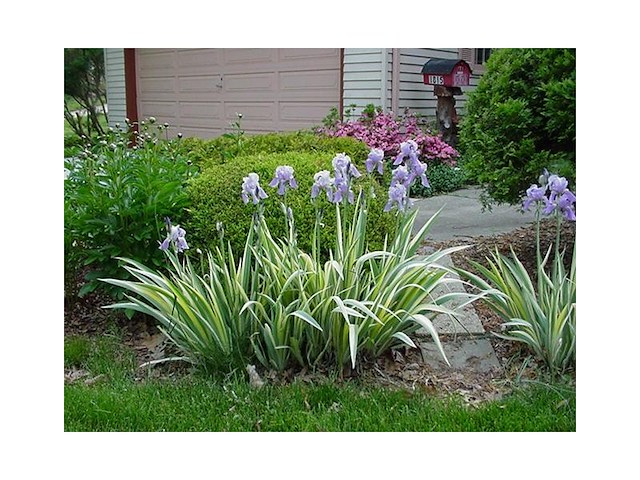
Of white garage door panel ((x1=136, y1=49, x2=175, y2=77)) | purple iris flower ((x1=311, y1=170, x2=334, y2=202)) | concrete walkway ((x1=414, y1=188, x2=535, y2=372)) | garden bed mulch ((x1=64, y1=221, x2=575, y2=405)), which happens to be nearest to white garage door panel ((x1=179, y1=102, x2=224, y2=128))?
white garage door panel ((x1=136, y1=49, x2=175, y2=77))

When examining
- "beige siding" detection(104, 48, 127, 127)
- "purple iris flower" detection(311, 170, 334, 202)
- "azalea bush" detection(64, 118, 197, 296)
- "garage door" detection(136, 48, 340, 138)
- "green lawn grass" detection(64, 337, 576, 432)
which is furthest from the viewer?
"beige siding" detection(104, 48, 127, 127)

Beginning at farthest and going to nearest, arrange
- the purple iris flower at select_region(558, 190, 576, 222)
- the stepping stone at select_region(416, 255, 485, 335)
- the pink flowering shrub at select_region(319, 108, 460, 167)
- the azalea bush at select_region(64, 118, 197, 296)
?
the pink flowering shrub at select_region(319, 108, 460, 167), the azalea bush at select_region(64, 118, 197, 296), the stepping stone at select_region(416, 255, 485, 335), the purple iris flower at select_region(558, 190, 576, 222)

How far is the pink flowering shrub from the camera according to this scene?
7051mm

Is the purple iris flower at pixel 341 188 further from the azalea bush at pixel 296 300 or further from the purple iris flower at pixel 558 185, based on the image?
the purple iris flower at pixel 558 185

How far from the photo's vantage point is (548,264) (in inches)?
160

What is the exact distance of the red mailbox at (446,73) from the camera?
23.9 feet

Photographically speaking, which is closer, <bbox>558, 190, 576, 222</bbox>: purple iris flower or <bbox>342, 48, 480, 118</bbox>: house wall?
<bbox>558, 190, 576, 222</bbox>: purple iris flower

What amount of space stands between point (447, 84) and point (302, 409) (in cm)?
565

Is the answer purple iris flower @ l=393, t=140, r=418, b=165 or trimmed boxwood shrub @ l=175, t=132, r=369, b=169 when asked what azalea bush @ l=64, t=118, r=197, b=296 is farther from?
purple iris flower @ l=393, t=140, r=418, b=165

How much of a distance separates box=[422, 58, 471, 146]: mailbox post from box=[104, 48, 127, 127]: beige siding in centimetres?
604

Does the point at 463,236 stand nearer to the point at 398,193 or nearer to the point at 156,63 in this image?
the point at 398,193

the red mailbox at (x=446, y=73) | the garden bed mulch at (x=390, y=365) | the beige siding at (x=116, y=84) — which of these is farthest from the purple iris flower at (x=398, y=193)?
the beige siding at (x=116, y=84)

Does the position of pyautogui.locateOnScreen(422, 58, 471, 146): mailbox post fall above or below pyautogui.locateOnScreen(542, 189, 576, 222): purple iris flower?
above
